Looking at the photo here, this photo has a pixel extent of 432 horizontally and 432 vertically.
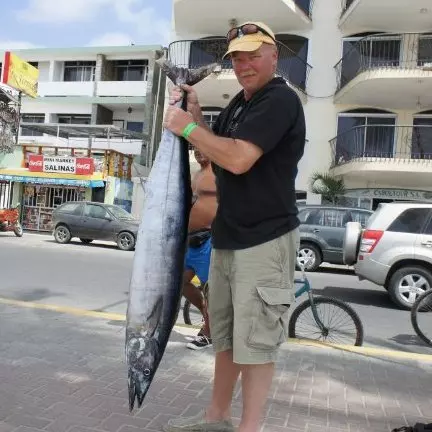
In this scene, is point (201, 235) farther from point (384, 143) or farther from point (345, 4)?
point (345, 4)

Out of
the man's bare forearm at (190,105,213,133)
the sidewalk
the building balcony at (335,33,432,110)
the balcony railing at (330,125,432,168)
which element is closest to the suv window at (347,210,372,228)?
the balcony railing at (330,125,432,168)

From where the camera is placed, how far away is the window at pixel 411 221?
8617 mm

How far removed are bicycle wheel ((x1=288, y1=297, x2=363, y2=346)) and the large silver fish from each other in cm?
310

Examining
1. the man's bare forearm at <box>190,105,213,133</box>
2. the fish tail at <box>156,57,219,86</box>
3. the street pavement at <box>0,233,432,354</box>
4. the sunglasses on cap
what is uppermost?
the sunglasses on cap

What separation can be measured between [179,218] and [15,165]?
2303 cm

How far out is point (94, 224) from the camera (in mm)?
17328

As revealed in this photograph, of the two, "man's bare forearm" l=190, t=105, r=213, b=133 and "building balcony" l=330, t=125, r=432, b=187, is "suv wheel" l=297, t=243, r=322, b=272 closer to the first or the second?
"building balcony" l=330, t=125, r=432, b=187

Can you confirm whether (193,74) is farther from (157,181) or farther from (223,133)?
(157,181)

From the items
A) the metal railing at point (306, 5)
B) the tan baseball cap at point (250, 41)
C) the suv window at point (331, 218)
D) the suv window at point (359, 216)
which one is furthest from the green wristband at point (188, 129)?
the metal railing at point (306, 5)

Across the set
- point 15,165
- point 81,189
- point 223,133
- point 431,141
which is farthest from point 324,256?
point 15,165

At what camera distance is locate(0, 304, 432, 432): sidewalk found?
330cm

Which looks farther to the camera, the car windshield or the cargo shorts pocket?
the car windshield

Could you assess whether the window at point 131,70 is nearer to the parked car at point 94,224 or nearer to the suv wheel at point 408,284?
the parked car at point 94,224

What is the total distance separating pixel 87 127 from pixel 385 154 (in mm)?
11873
